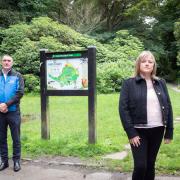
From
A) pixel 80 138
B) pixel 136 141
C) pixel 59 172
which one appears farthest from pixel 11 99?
pixel 136 141

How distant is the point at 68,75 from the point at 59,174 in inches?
92.4

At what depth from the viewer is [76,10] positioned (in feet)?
123

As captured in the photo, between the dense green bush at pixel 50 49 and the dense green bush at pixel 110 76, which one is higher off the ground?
the dense green bush at pixel 50 49

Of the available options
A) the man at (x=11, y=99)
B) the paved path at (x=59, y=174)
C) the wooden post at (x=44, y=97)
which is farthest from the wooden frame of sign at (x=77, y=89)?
the man at (x=11, y=99)

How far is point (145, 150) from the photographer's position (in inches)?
181

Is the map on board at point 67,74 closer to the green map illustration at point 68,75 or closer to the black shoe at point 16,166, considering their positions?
the green map illustration at point 68,75

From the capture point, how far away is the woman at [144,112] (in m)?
4.54

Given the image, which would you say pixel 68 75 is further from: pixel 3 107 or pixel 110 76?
pixel 110 76

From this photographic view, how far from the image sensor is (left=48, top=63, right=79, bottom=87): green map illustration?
7.97 metres

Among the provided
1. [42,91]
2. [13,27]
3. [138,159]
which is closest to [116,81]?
[13,27]

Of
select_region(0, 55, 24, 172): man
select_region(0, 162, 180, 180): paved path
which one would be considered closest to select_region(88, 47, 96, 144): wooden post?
select_region(0, 162, 180, 180): paved path

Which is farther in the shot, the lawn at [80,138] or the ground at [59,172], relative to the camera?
the lawn at [80,138]

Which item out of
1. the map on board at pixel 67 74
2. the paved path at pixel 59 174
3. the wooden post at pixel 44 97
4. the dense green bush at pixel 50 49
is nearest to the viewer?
the paved path at pixel 59 174

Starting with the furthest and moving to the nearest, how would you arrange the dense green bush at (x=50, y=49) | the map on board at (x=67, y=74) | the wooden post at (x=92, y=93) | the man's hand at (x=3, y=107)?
1. the dense green bush at (x=50, y=49)
2. the map on board at (x=67, y=74)
3. the wooden post at (x=92, y=93)
4. the man's hand at (x=3, y=107)
